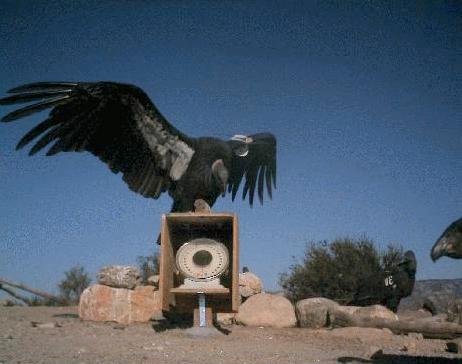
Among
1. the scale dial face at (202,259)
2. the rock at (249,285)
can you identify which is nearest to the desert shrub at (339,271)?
the rock at (249,285)

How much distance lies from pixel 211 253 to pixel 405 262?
657cm

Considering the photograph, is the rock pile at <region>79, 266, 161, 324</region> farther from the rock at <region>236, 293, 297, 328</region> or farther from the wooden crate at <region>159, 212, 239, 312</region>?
the wooden crate at <region>159, 212, 239, 312</region>

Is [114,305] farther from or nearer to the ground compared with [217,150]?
nearer to the ground

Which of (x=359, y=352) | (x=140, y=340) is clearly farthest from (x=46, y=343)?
(x=359, y=352)

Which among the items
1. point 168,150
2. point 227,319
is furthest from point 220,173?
point 227,319

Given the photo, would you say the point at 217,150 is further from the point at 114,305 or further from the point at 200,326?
the point at 114,305

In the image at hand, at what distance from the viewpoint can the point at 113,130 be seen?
5.88 m

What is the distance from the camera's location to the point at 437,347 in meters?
4.77

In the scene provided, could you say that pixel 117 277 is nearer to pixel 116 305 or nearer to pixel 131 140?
pixel 116 305

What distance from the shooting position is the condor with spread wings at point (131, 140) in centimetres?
538

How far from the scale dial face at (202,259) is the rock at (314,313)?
121 inches

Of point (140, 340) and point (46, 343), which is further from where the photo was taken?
point (140, 340)

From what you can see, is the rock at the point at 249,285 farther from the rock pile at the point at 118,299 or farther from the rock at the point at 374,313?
the rock at the point at 374,313

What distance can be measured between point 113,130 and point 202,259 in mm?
2354
